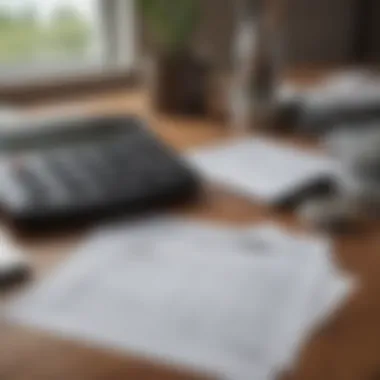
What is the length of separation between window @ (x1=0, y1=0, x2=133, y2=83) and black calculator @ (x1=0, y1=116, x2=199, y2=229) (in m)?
0.59

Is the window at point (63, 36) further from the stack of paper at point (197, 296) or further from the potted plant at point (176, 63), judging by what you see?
the stack of paper at point (197, 296)

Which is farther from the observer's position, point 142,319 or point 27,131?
point 27,131

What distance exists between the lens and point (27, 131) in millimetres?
1438

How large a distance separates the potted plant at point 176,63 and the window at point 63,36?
0.37 meters

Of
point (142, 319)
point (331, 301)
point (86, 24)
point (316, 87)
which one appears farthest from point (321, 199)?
point (86, 24)

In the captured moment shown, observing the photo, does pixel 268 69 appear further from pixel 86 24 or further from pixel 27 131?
pixel 86 24

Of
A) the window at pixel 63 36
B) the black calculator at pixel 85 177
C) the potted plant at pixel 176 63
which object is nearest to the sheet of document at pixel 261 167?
the black calculator at pixel 85 177

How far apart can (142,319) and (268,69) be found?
2.65 ft

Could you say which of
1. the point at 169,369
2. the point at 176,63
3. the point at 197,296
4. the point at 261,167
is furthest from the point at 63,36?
the point at 169,369

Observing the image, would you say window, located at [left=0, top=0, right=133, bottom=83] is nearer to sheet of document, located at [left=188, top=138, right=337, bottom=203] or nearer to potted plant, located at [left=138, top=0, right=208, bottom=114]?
potted plant, located at [left=138, top=0, right=208, bottom=114]

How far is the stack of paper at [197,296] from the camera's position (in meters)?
0.81

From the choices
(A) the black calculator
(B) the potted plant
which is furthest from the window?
(A) the black calculator

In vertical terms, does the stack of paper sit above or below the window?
below

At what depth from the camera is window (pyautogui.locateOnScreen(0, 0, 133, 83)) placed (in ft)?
6.38
